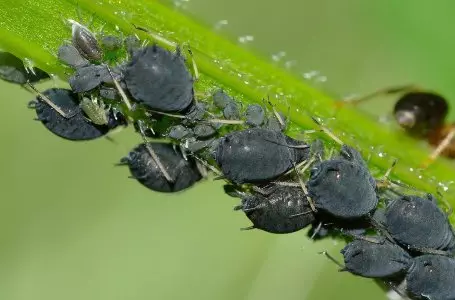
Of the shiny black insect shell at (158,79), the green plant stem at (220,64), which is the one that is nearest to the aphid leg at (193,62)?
the green plant stem at (220,64)

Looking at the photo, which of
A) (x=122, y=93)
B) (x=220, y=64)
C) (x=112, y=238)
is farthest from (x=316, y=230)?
(x=112, y=238)

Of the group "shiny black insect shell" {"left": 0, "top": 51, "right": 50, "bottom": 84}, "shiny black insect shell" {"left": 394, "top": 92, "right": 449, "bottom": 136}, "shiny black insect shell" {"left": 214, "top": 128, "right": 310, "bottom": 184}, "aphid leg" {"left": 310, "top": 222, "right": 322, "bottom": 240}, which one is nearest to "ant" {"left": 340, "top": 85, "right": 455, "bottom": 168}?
"shiny black insect shell" {"left": 394, "top": 92, "right": 449, "bottom": 136}

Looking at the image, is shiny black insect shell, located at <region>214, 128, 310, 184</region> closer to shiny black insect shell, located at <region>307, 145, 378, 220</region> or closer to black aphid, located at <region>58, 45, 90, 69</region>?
shiny black insect shell, located at <region>307, 145, 378, 220</region>

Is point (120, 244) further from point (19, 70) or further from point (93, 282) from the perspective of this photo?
point (19, 70)

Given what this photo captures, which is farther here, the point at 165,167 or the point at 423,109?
the point at 423,109

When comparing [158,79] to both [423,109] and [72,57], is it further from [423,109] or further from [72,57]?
[423,109]

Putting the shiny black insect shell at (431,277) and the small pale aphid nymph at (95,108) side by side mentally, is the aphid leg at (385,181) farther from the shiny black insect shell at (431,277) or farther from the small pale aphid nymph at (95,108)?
the small pale aphid nymph at (95,108)
